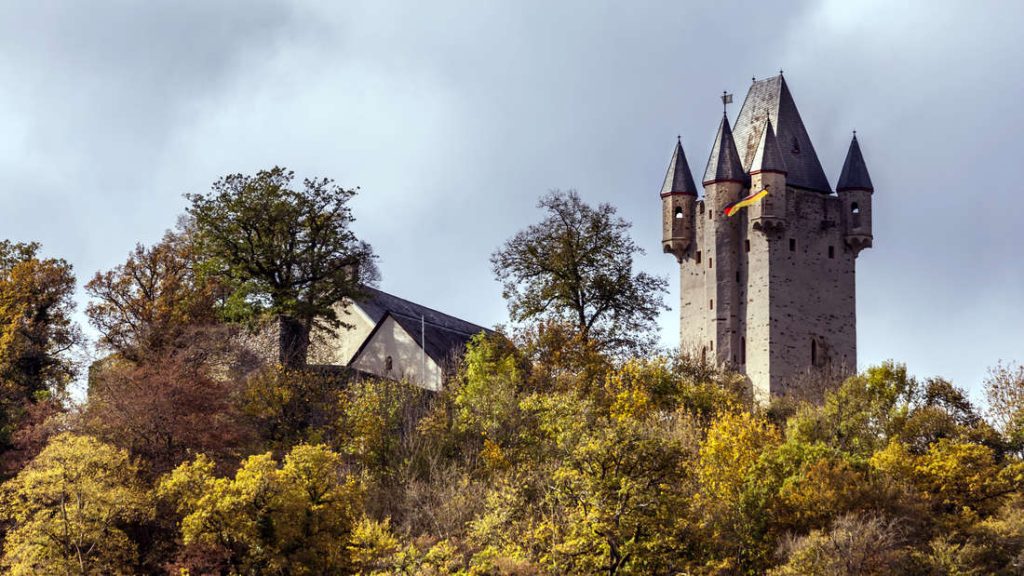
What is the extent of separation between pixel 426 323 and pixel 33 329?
18.0m

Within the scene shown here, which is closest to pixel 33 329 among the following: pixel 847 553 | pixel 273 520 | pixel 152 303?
pixel 152 303

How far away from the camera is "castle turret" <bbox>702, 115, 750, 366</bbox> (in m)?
80.6

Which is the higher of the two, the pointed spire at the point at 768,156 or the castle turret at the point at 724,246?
the pointed spire at the point at 768,156

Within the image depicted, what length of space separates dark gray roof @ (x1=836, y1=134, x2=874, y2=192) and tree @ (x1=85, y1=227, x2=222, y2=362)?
34597mm

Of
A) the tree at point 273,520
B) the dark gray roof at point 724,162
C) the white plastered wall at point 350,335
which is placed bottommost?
the tree at point 273,520

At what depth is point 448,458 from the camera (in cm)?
5394

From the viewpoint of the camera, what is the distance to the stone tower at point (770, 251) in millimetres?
79562

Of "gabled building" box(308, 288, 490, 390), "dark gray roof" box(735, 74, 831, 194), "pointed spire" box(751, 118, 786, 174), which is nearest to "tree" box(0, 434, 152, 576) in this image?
"gabled building" box(308, 288, 490, 390)

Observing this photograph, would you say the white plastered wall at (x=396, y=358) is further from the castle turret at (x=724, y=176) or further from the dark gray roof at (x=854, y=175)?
the dark gray roof at (x=854, y=175)

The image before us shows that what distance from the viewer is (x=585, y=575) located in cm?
4125

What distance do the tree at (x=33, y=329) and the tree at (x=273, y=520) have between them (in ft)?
51.9

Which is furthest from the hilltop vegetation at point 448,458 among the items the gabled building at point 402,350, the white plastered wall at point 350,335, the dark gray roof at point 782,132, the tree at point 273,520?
the dark gray roof at point 782,132

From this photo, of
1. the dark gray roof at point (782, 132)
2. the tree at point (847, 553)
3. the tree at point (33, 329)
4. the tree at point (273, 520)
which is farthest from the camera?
the dark gray roof at point (782, 132)

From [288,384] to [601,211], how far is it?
20.5 m
